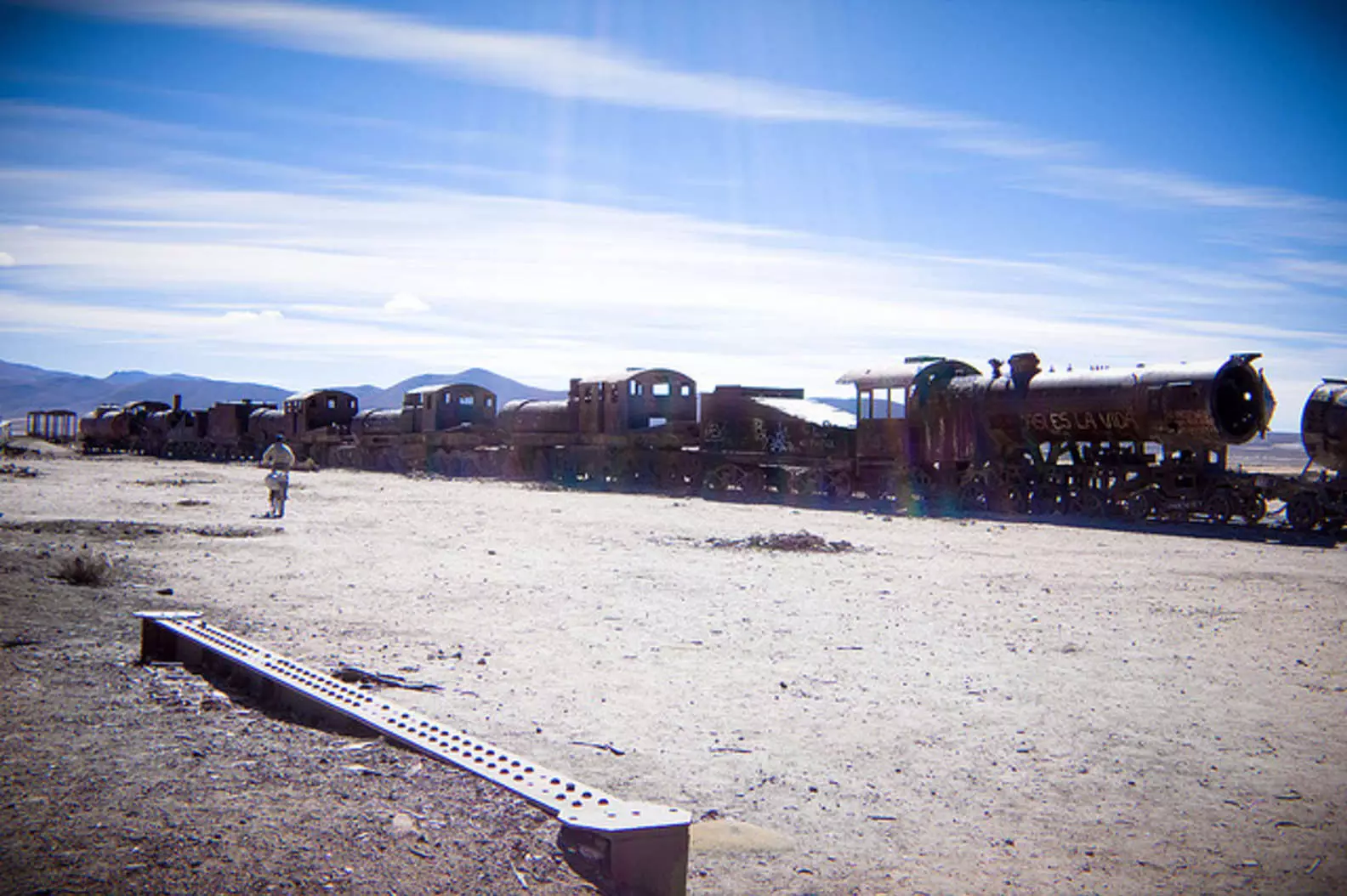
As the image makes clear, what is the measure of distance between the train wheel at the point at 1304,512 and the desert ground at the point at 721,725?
A: 7.11 metres

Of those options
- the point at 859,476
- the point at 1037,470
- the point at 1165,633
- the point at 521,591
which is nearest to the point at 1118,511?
the point at 1037,470

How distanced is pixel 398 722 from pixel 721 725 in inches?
78.2

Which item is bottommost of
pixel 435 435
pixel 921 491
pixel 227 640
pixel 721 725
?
pixel 721 725

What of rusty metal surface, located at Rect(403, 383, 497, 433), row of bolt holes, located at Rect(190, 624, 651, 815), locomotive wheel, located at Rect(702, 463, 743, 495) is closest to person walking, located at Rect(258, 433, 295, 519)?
row of bolt holes, located at Rect(190, 624, 651, 815)

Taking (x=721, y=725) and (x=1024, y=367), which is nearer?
(x=721, y=725)

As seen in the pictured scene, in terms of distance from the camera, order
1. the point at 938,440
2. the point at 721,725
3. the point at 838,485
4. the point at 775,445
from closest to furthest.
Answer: the point at 721,725, the point at 938,440, the point at 838,485, the point at 775,445

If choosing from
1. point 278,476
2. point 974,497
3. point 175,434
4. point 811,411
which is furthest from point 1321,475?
point 175,434

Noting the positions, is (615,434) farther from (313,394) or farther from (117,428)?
(117,428)

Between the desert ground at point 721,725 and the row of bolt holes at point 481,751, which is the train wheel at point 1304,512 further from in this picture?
the row of bolt holes at point 481,751

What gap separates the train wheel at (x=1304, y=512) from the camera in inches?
778

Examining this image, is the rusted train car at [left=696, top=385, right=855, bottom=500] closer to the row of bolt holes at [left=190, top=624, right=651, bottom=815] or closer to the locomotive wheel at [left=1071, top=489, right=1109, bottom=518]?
the locomotive wheel at [left=1071, top=489, right=1109, bottom=518]

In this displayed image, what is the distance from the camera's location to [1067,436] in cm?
2347

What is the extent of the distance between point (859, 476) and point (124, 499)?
18436 millimetres

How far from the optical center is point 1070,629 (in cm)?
939
